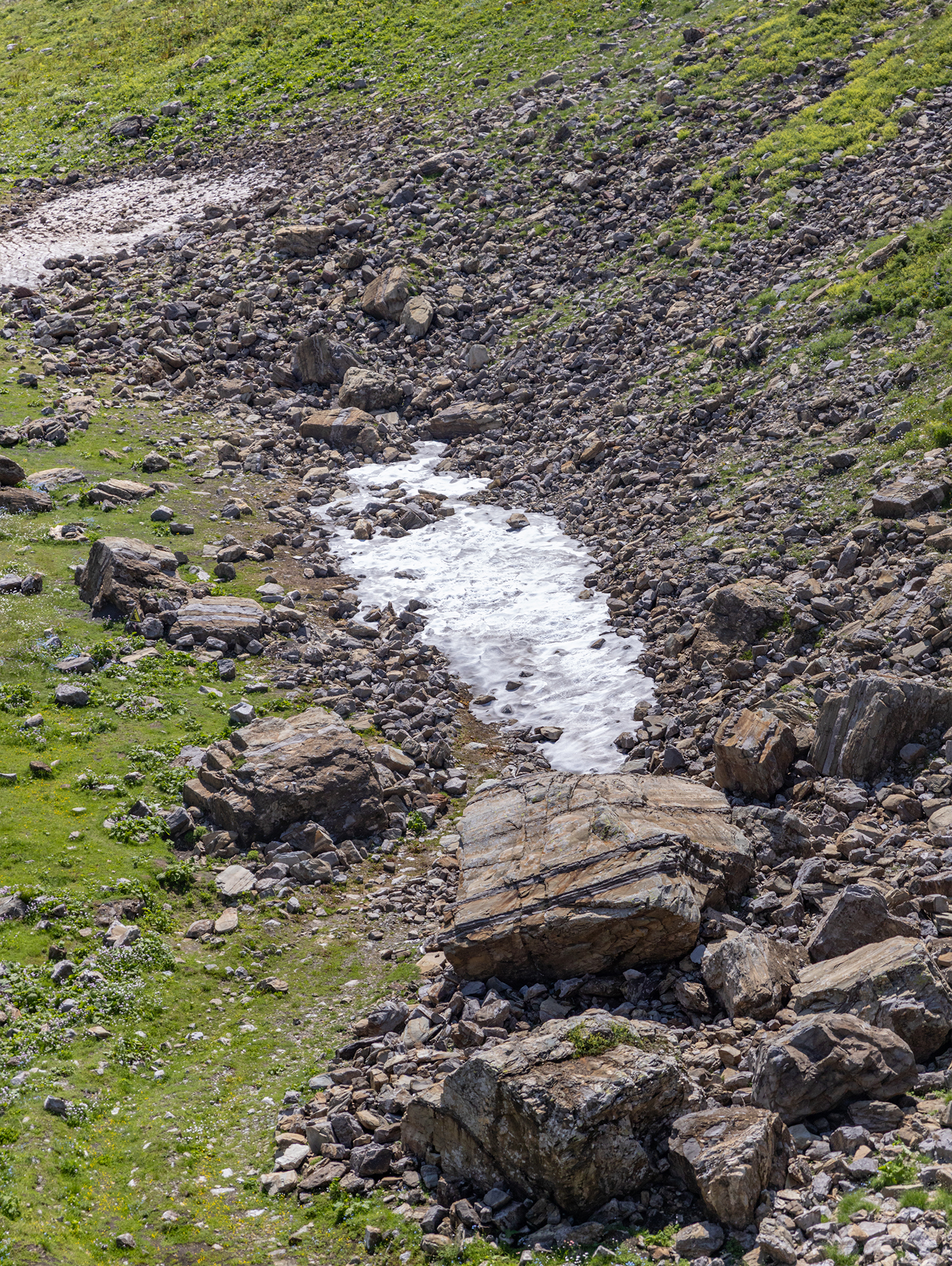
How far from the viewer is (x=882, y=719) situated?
1516 centimetres

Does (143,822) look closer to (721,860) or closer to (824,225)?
(721,860)

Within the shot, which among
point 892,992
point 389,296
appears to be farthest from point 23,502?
point 892,992

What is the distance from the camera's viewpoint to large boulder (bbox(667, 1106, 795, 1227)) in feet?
31.4

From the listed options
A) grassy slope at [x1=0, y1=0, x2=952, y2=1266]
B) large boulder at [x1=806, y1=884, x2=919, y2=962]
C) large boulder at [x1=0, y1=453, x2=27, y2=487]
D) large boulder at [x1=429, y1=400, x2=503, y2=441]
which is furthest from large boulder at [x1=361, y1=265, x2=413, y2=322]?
large boulder at [x1=806, y1=884, x2=919, y2=962]

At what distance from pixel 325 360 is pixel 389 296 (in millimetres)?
3819

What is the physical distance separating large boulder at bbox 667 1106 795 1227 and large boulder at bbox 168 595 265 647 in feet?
52.0

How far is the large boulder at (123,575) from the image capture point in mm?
23484

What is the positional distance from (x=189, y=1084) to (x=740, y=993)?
7.46 m

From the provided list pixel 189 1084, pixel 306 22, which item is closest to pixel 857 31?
pixel 306 22

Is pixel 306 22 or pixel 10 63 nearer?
pixel 306 22

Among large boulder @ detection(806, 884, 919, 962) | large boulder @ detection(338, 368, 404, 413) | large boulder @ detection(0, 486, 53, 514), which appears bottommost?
large boulder @ detection(806, 884, 919, 962)

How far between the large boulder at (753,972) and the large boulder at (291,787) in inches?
306

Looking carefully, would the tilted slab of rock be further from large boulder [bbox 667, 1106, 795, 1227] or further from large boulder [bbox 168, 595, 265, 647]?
large boulder [bbox 168, 595, 265, 647]

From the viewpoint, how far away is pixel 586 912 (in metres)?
13.2
